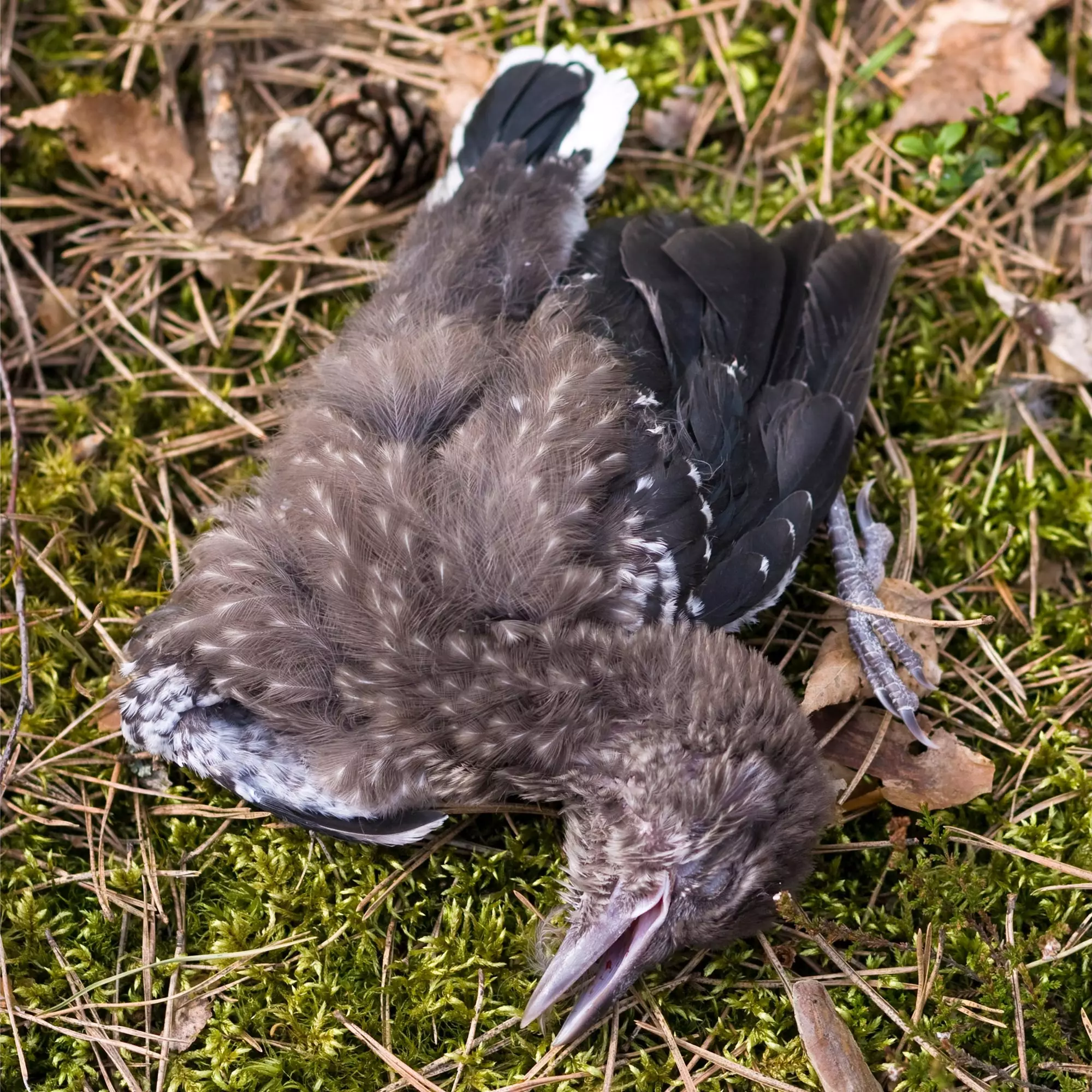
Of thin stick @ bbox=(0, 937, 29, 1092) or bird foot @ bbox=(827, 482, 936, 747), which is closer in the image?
thin stick @ bbox=(0, 937, 29, 1092)

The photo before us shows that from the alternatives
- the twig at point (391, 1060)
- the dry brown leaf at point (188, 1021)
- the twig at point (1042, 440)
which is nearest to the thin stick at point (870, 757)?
the twig at point (1042, 440)

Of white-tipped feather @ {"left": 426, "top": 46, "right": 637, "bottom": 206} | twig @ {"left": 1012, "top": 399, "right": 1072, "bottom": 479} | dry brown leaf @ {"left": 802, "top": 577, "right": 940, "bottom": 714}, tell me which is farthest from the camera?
white-tipped feather @ {"left": 426, "top": 46, "right": 637, "bottom": 206}

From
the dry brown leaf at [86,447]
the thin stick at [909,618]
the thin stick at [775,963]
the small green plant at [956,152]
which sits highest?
the small green plant at [956,152]

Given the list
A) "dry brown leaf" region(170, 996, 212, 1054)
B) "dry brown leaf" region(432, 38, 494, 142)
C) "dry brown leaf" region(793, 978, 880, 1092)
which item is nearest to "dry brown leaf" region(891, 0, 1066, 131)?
"dry brown leaf" region(432, 38, 494, 142)

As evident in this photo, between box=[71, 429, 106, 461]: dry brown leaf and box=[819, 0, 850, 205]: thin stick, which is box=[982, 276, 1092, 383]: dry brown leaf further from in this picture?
box=[71, 429, 106, 461]: dry brown leaf

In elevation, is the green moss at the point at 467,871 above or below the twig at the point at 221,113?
below

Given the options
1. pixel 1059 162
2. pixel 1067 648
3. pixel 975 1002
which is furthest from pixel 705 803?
pixel 1059 162

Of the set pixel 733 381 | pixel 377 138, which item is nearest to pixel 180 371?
pixel 377 138

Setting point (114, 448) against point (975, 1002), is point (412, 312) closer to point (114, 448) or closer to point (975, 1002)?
point (114, 448)

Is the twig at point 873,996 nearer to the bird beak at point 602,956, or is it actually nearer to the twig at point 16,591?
the bird beak at point 602,956
